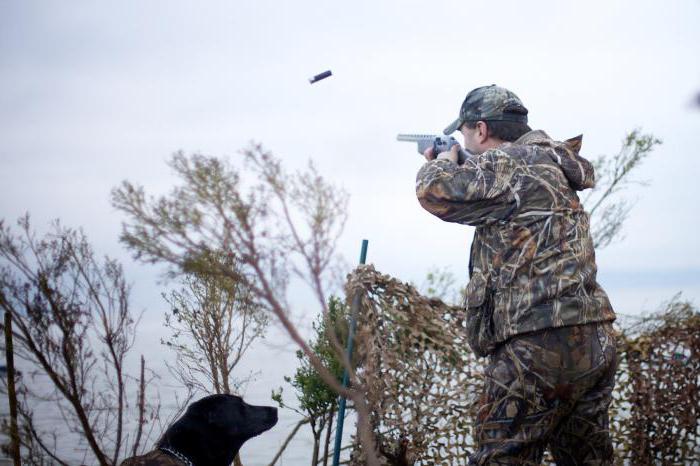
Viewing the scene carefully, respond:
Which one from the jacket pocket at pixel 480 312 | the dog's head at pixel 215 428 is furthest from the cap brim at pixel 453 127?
the dog's head at pixel 215 428

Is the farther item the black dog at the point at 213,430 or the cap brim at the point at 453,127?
the black dog at the point at 213,430

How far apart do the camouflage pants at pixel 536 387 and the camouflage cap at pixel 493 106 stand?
0.86 meters

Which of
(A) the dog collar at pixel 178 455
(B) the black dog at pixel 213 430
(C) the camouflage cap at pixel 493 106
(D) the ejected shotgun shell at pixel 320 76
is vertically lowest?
(A) the dog collar at pixel 178 455

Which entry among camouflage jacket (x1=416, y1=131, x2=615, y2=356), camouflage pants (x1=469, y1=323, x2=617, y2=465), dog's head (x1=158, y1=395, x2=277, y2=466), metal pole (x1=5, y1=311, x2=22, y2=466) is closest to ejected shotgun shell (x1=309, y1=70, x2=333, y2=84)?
camouflage jacket (x1=416, y1=131, x2=615, y2=356)

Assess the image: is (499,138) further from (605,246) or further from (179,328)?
(605,246)

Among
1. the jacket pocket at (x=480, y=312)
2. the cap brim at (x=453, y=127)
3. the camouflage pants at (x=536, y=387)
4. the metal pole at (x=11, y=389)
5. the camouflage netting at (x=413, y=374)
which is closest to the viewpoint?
the camouflage pants at (x=536, y=387)

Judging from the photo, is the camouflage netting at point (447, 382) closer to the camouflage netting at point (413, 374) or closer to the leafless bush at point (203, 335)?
the camouflage netting at point (413, 374)

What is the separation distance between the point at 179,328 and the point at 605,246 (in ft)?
13.5

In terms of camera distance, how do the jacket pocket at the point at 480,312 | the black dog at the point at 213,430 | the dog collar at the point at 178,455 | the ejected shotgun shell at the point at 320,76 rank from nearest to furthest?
1. the ejected shotgun shell at the point at 320,76
2. the jacket pocket at the point at 480,312
3. the dog collar at the point at 178,455
4. the black dog at the point at 213,430

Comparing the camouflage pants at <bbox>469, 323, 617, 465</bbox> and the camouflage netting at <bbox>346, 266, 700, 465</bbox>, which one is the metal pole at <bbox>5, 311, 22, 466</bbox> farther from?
the camouflage pants at <bbox>469, 323, 617, 465</bbox>

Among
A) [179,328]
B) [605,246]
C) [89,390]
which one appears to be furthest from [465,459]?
[605,246]

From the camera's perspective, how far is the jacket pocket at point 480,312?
2.63 m

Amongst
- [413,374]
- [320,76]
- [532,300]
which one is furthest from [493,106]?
[413,374]

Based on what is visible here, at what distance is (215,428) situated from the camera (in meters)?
3.42
